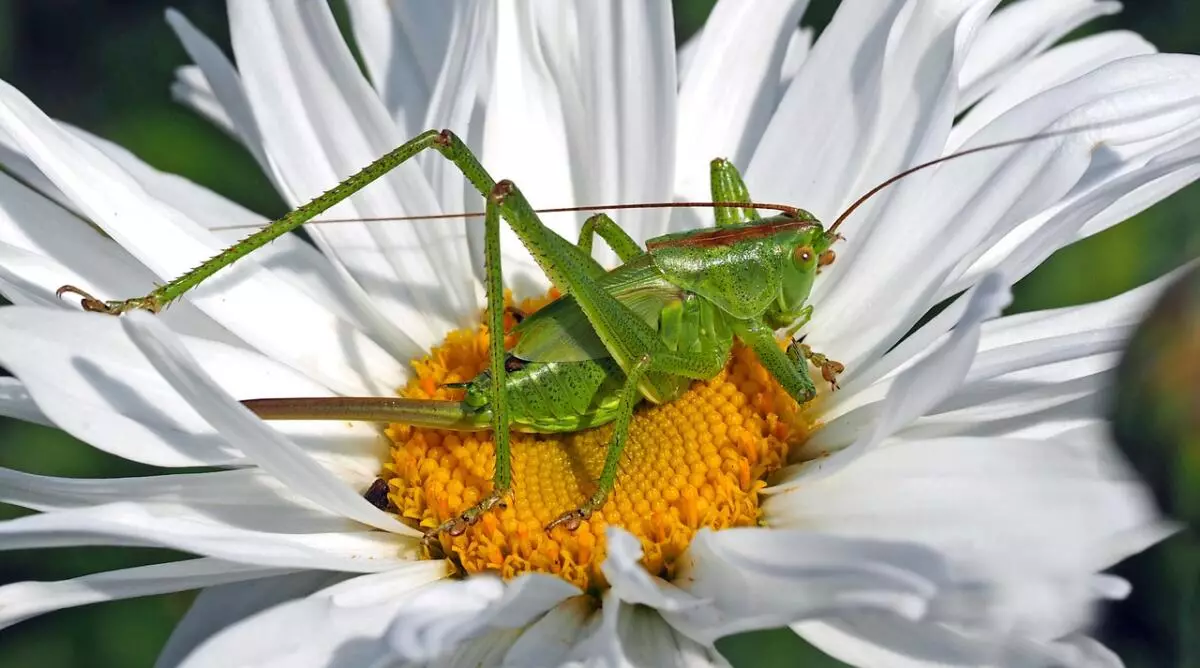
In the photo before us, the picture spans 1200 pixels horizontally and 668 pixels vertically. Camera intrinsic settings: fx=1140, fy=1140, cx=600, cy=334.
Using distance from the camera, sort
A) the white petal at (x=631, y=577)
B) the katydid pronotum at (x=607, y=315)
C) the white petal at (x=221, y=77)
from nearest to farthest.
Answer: the white petal at (x=631, y=577)
the katydid pronotum at (x=607, y=315)
the white petal at (x=221, y=77)

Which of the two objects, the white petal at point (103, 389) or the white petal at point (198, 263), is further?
the white petal at point (198, 263)

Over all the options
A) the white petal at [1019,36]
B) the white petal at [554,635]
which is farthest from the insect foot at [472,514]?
the white petal at [1019,36]

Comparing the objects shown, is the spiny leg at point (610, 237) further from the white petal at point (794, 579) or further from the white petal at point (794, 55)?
the white petal at point (794, 579)

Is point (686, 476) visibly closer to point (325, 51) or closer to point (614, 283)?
point (614, 283)

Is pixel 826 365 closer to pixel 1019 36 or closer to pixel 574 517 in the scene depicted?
pixel 574 517

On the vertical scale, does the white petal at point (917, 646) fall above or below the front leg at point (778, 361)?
below

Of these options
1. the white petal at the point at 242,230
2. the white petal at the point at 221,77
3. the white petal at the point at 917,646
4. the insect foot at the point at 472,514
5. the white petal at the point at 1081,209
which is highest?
the white petal at the point at 221,77

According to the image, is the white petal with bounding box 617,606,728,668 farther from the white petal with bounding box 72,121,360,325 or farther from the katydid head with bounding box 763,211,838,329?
the white petal with bounding box 72,121,360,325

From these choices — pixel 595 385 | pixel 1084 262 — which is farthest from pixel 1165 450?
pixel 1084 262

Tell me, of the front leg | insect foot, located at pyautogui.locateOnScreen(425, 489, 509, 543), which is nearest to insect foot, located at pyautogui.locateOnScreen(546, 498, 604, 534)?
insect foot, located at pyautogui.locateOnScreen(425, 489, 509, 543)
